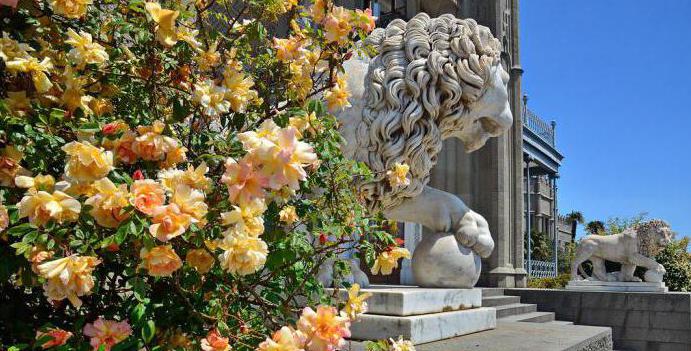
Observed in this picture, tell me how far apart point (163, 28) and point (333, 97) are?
708 mm

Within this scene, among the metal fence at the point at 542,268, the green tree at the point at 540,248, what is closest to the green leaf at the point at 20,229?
the metal fence at the point at 542,268

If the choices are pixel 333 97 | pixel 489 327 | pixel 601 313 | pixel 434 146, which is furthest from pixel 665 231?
pixel 333 97

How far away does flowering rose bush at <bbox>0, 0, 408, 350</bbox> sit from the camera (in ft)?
3.63

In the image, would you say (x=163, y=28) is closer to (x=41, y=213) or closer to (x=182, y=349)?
(x=41, y=213)

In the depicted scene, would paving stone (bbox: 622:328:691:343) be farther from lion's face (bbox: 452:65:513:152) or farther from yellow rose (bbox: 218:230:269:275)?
yellow rose (bbox: 218:230:269:275)

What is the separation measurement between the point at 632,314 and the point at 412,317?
6995 mm

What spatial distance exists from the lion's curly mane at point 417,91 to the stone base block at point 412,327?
2.32 ft

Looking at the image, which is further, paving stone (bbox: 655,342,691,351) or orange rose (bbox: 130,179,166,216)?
paving stone (bbox: 655,342,691,351)

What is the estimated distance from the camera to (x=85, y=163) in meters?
1.13

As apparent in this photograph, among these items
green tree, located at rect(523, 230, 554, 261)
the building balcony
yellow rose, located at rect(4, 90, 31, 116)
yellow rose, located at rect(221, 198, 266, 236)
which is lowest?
yellow rose, located at rect(221, 198, 266, 236)

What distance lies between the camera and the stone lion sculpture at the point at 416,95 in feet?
12.6

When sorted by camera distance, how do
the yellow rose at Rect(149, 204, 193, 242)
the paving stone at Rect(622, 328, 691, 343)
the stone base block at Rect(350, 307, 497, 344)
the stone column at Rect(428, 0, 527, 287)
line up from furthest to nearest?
the stone column at Rect(428, 0, 527, 287), the paving stone at Rect(622, 328, 691, 343), the stone base block at Rect(350, 307, 497, 344), the yellow rose at Rect(149, 204, 193, 242)

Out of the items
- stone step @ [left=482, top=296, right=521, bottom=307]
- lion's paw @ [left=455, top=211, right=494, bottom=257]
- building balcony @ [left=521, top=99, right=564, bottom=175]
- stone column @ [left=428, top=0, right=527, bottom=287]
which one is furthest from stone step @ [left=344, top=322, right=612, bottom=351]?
building balcony @ [left=521, top=99, right=564, bottom=175]

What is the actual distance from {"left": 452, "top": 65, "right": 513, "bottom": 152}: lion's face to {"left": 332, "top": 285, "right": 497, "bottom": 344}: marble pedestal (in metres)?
1.11
